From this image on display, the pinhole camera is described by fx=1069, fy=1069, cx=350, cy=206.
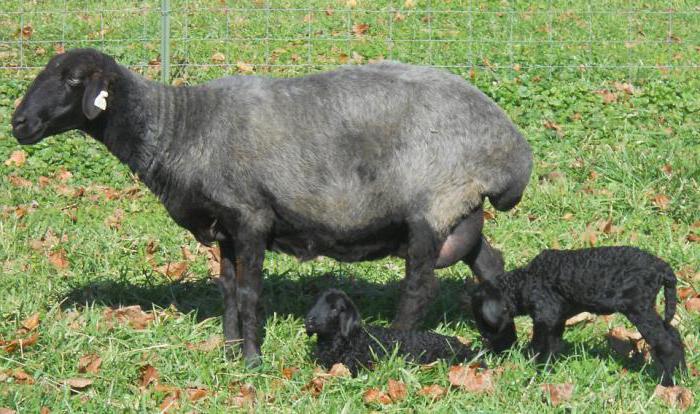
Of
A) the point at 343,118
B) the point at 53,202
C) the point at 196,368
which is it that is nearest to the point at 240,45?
the point at 53,202

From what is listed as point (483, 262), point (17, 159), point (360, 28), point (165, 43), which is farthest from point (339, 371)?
point (360, 28)

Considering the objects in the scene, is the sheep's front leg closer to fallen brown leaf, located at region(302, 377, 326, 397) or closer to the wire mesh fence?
fallen brown leaf, located at region(302, 377, 326, 397)

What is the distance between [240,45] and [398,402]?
23.0ft

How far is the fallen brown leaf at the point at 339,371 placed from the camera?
18.4 ft

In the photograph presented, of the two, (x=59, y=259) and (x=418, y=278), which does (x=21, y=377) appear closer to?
(x=59, y=259)

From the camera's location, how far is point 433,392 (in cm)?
539

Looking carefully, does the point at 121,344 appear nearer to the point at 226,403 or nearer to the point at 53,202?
the point at 226,403

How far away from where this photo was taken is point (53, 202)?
901cm

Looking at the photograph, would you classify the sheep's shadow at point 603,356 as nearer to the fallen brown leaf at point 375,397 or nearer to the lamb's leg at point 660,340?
the lamb's leg at point 660,340

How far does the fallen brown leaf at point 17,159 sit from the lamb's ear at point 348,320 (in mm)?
4998

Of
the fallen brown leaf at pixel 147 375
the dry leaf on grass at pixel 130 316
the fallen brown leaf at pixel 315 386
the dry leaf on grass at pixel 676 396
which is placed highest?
the dry leaf on grass at pixel 676 396

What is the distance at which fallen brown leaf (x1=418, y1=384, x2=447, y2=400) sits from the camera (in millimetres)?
5367

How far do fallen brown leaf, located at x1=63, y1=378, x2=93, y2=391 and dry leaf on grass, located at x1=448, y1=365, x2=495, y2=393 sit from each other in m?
1.88

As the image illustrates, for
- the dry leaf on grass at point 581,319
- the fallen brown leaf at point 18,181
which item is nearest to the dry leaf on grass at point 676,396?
the dry leaf on grass at point 581,319
